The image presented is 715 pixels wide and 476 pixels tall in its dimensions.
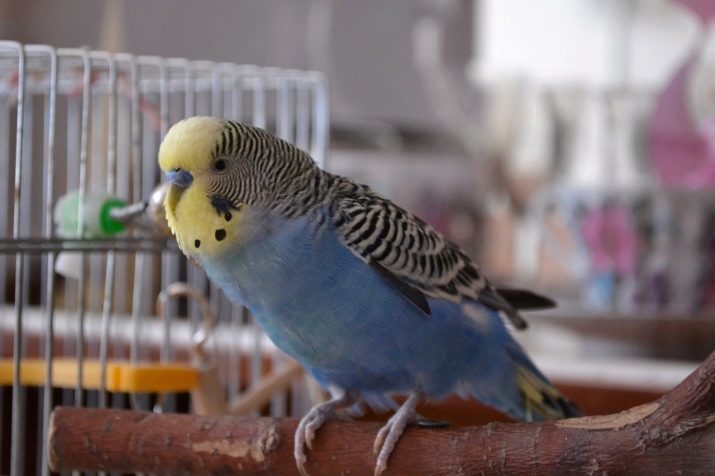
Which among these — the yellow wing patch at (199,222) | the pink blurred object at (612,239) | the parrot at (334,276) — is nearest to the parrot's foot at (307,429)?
the parrot at (334,276)

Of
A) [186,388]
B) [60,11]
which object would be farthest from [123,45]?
[186,388]

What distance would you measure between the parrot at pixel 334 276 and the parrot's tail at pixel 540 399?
22 millimetres

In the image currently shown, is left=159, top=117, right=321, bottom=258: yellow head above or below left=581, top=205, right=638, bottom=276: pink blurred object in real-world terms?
above

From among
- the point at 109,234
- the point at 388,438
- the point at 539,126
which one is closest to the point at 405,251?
the point at 388,438

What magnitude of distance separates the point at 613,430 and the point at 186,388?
16.5 inches

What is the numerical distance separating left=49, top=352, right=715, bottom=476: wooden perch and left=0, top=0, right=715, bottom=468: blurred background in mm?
755

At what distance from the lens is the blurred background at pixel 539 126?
5.28ft

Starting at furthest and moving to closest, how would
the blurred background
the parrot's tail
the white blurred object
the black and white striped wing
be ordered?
the white blurred object
the blurred background
the parrot's tail
the black and white striped wing

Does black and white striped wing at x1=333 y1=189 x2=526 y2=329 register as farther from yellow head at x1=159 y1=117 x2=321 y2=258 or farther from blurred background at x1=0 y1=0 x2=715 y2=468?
blurred background at x1=0 y1=0 x2=715 y2=468

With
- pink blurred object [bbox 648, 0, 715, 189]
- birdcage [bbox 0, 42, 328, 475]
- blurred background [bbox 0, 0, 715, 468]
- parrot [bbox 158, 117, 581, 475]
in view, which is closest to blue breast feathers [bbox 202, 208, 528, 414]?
parrot [bbox 158, 117, 581, 475]

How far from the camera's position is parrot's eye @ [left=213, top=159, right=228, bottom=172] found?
0.61 metres

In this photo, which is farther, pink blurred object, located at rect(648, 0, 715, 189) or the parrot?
pink blurred object, located at rect(648, 0, 715, 189)

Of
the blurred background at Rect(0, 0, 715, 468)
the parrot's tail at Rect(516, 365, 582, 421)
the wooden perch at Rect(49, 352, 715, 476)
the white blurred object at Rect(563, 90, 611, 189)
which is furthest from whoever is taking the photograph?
the white blurred object at Rect(563, 90, 611, 189)

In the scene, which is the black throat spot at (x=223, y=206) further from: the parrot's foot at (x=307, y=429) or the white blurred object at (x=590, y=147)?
the white blurred object at (x=590, y=147)
